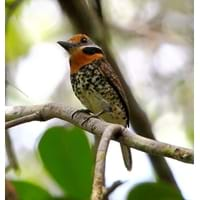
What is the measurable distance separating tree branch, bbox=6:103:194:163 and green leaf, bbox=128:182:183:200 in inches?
2.8

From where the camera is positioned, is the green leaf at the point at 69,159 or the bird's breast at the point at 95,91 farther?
the bird's breast at the point at 95,91

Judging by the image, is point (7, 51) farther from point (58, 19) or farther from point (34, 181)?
point (34, 181)

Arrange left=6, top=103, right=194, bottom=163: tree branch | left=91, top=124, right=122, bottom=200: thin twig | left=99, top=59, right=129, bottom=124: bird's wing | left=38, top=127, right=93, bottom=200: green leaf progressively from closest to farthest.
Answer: left=91, top=124, right=122, bottom=200: thin twig < left=6, top=103, right=194, bottom=163: tree branch < left=38, top=127, right=93, bottom=200: green leaf < left=99, top=59, right=129, bottom=124: bird's wing

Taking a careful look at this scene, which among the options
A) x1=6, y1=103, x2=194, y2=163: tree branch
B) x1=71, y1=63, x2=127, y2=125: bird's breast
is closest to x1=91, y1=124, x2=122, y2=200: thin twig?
x1=6, y1=103, x2=194, y2=163: tree branch

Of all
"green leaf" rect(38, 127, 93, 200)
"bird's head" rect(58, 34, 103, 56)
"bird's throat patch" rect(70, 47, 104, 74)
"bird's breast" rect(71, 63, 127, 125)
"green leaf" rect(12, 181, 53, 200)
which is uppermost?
"bird's head" rect(58, 34, 103, 56)

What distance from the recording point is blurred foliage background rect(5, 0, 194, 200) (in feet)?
3.76

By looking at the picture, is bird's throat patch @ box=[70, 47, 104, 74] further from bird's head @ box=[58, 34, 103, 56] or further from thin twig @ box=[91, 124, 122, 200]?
thin twig @ box=[91, 124, 122, 200]

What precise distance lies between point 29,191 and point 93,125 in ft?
0.56

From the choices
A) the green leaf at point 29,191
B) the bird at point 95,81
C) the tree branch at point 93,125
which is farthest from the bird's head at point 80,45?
the green leaf at point 29,191

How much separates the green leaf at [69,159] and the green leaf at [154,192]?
0.27 feet

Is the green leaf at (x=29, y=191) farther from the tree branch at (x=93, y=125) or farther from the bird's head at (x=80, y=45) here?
the bird's head at (x=80, y=45)

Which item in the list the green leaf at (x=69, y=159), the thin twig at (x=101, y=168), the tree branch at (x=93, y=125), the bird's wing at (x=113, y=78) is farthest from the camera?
the bird's wing at (x=113, y=78)

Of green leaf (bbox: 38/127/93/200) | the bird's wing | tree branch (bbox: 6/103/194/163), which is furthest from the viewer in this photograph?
the bird's wing

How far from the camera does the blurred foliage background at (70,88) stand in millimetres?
1146
